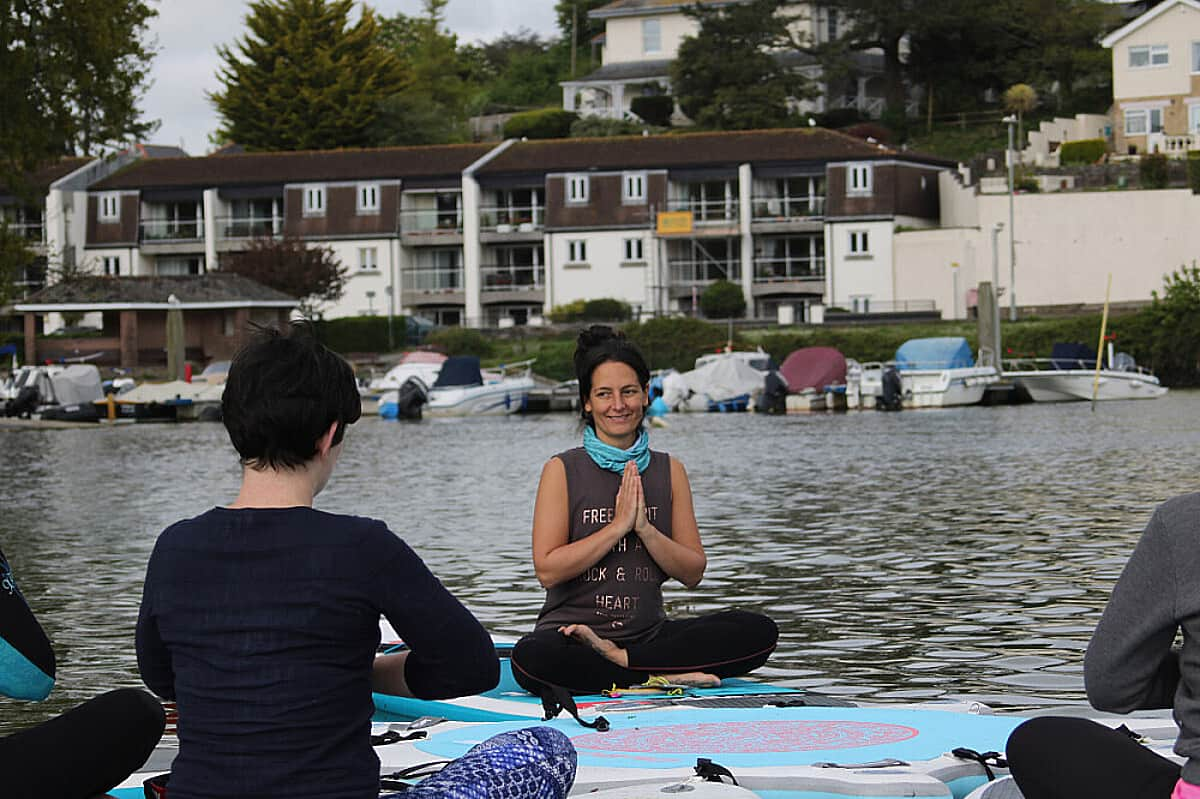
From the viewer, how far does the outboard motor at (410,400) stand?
5334 cm

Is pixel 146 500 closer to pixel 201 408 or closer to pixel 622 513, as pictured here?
pixel 622 513

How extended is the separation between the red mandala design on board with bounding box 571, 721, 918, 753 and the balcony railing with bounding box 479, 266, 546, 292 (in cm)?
7316

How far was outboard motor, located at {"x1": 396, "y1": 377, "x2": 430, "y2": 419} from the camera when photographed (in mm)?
53344

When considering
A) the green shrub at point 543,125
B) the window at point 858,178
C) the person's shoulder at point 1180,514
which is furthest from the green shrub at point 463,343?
the person's shoulder at point 1180,514

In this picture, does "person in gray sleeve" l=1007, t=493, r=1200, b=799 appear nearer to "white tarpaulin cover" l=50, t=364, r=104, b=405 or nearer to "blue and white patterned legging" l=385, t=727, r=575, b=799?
"blue and white patterned legging" l=385, t=727, r=575, b=799

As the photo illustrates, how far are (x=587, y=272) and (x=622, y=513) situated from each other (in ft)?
233

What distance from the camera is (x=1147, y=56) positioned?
82750 millimetres

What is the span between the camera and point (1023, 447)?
31.1 m

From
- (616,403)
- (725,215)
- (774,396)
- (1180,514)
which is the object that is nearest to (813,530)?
(616,403)

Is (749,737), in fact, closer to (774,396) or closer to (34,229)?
(774,396)

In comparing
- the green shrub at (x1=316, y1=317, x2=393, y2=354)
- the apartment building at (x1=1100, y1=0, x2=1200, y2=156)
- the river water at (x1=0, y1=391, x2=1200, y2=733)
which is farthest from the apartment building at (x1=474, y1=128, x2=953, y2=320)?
the river water at (x1=0, y1=391, x2=1200, y2=733)

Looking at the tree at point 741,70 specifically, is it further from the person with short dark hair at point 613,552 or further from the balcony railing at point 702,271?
the person with short dark hair at point 613,552

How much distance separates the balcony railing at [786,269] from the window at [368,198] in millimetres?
17394

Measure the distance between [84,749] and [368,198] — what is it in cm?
7807
